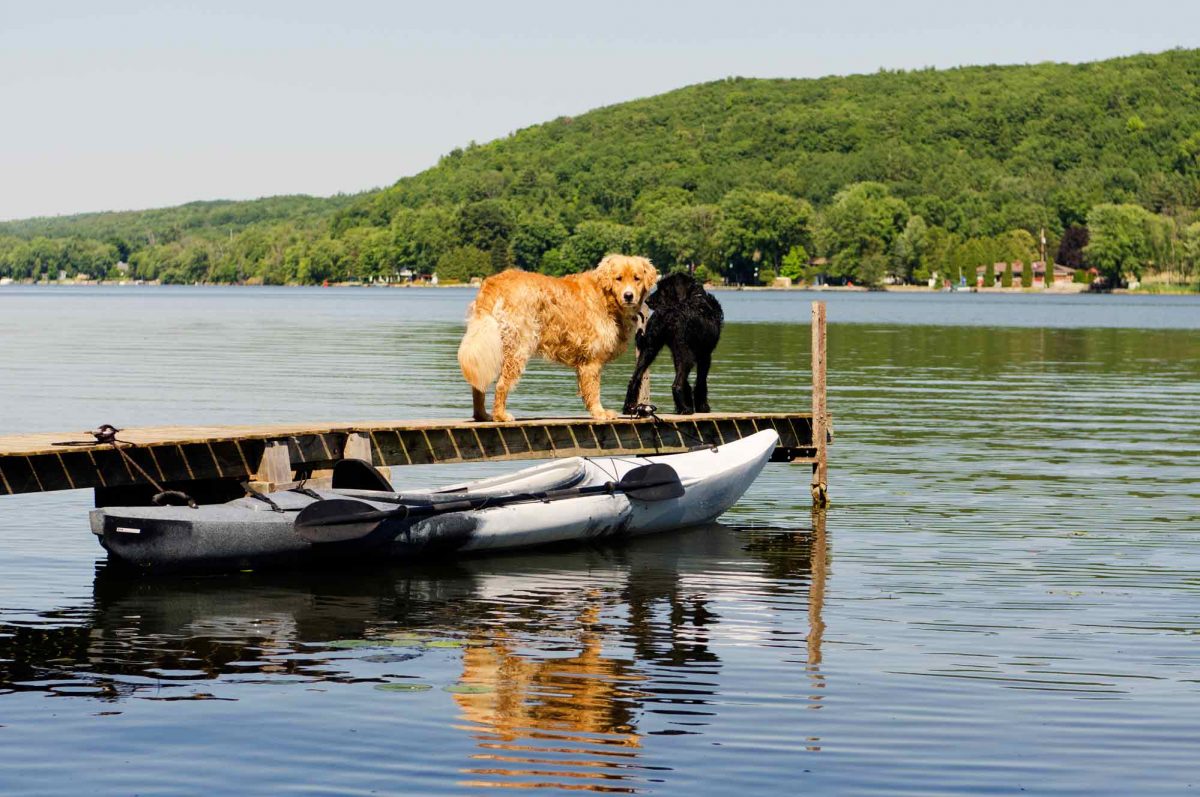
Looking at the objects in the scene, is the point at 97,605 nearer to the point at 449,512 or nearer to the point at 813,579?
the point at 449,512

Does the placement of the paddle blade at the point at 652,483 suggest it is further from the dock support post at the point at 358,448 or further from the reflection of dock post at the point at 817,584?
the dock support post at the point at 358,448

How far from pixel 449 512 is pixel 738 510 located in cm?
642

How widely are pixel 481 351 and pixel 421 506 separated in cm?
245

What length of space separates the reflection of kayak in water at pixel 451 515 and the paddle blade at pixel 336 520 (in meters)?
0.01

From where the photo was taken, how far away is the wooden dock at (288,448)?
53.1 feet

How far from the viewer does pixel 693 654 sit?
534 inches

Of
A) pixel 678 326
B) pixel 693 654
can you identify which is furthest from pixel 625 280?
pixel 693 654

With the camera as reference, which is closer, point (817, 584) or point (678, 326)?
point (817, 584)

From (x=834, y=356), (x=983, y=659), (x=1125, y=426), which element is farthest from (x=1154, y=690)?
(x=834, y=356)

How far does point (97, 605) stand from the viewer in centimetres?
1550

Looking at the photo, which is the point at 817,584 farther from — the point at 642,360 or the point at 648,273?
the point at 642,360

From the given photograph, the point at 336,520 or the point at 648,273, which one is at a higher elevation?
the point at 648,273

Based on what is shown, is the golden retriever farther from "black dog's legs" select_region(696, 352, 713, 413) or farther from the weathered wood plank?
"black dog's legs" select_region(696, 352, 713, 413)

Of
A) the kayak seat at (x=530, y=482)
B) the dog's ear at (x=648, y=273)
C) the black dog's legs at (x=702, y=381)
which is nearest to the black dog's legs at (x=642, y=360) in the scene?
the black dog's legs at (x=702, y=381)
